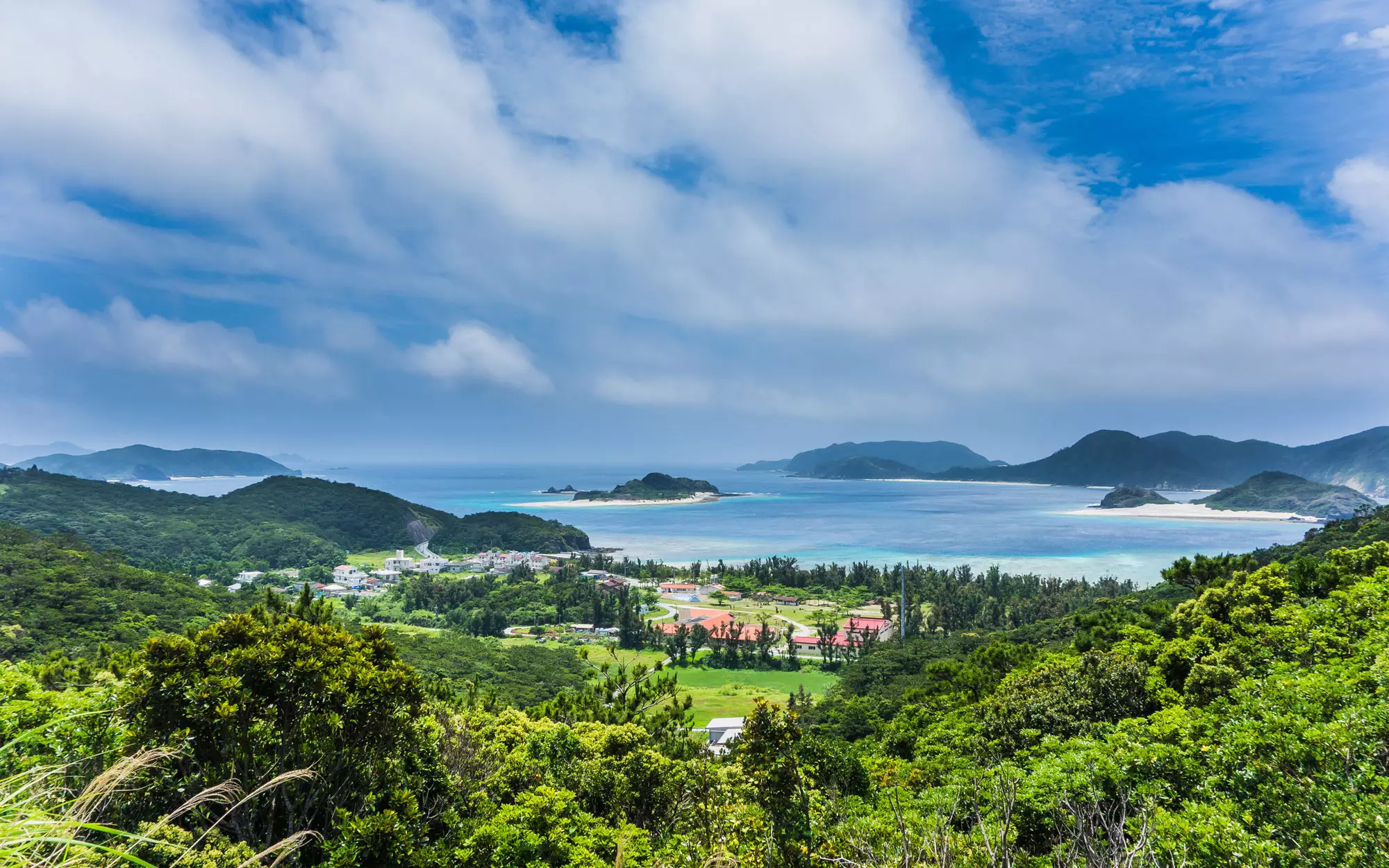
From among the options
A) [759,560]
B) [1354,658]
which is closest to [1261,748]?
[1354,658]

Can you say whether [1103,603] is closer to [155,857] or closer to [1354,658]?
[1354,658]

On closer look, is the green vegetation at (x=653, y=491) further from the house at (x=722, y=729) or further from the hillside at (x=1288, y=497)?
the house at (x=722, y=729)

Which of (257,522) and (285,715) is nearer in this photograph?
(285,715)

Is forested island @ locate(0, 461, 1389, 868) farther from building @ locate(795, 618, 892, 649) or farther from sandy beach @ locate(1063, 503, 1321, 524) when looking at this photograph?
sandy beach @ locate(1063, 503, 1321, 524)

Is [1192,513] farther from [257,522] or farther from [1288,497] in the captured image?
[257,522]

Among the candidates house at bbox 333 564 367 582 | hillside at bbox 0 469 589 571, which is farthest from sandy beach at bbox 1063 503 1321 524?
house at bbox 333 564 367 582

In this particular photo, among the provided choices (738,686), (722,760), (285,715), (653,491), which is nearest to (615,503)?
(653,491)
